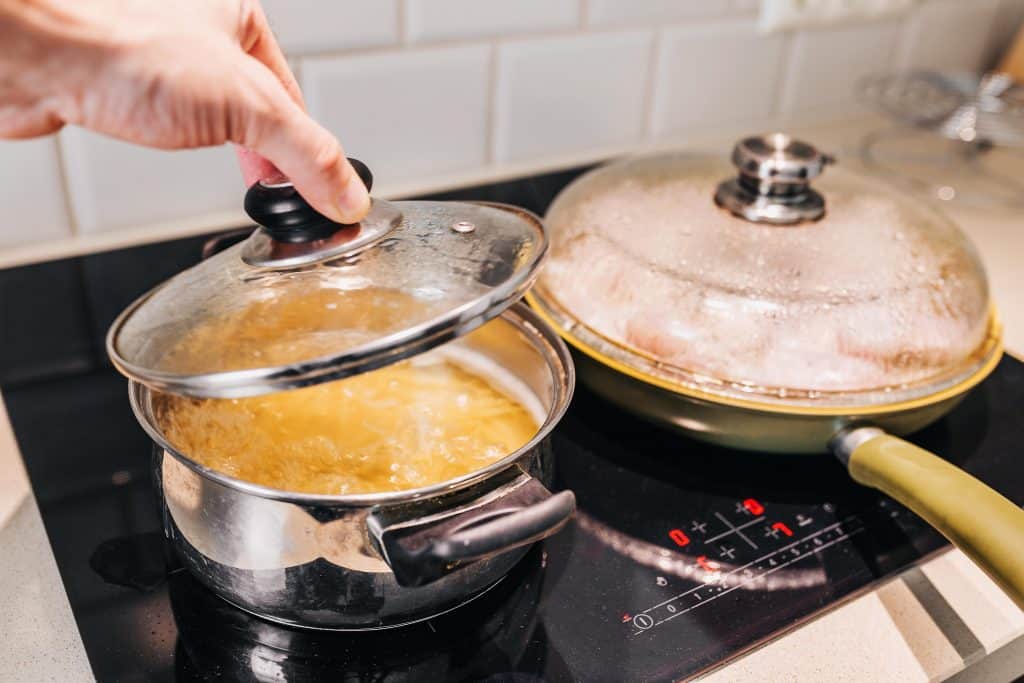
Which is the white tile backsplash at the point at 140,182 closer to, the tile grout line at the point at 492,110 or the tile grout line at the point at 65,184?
the tile grout line at the point at 65,184

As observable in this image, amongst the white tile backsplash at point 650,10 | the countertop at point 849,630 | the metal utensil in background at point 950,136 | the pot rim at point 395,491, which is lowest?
the countertop at point 849,630

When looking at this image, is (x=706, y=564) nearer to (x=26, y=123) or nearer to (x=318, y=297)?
(x=318, y=297)

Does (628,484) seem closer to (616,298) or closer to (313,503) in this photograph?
(616,298)

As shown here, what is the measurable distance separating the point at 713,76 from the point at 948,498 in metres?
0.67

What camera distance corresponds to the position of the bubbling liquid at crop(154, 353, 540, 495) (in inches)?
19.3

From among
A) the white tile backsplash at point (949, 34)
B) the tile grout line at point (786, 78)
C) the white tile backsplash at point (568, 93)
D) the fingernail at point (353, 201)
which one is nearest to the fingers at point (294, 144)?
the fingernail at point (353, 201)

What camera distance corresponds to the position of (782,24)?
1.02 metres

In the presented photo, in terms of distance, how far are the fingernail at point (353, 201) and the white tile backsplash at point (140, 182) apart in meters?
0.40

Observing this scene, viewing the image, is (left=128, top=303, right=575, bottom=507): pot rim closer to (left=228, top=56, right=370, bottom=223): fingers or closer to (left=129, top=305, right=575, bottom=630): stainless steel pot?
(left=129, top=305, right=575, bottom=630): stainless steel pot

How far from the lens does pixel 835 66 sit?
1.12 m

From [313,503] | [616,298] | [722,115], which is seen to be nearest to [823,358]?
[616,298]

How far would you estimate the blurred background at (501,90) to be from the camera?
0.77 meters

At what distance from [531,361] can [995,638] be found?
0.96ft

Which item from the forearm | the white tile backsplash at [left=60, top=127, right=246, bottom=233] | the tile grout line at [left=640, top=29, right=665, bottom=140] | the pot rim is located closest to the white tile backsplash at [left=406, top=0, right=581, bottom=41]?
the tile grout line at [left=640, top=29, right=665, bottom=140]
